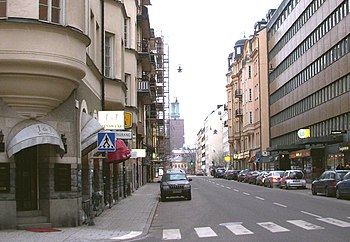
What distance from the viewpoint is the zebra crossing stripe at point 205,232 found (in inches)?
563

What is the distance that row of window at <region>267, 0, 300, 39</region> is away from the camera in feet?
207

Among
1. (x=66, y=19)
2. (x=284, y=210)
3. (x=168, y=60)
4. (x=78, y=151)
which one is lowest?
(x=284, y=210)

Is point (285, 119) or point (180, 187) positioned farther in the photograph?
point (285, 119)

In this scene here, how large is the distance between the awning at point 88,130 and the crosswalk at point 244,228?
3.88 metres

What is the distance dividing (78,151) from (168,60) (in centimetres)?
5512

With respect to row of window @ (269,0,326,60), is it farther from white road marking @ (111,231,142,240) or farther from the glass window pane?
white road marking @ (111,231,142,240)

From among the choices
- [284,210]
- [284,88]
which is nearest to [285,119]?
[284,88]

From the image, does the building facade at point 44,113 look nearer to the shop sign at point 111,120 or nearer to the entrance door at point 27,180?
the entrance door at point 27,180

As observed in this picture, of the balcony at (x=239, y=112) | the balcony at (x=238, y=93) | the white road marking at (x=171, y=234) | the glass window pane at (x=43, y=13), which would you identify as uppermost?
the balcony at (x=238, y=93)

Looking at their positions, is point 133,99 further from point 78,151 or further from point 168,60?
point 168,60

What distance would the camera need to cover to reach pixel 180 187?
3000 cm

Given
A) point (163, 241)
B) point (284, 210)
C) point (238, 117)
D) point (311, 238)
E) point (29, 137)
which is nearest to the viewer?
point (311, 238)

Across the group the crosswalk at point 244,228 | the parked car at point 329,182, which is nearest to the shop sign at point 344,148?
the parked car at point 329,182

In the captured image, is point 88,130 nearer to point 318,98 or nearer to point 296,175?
point 296,175
